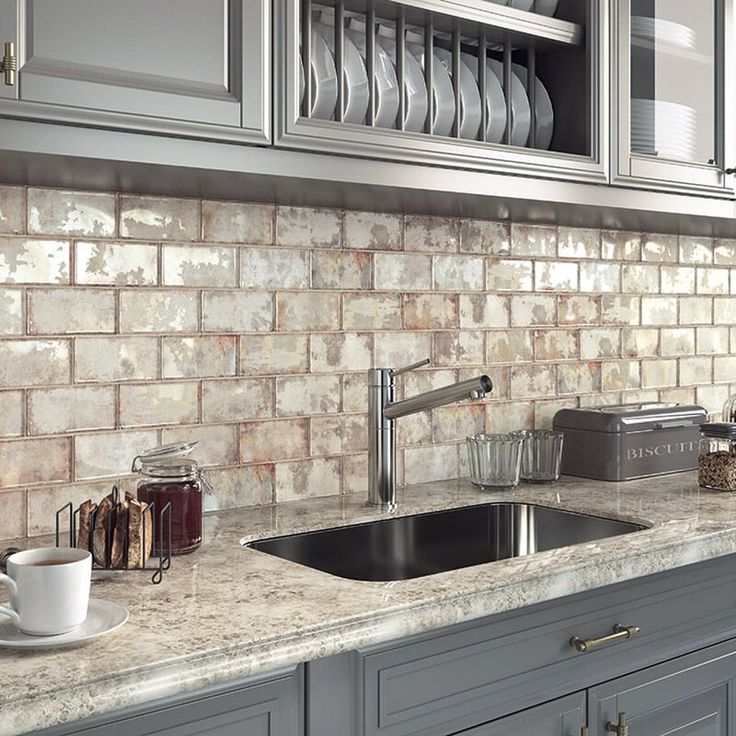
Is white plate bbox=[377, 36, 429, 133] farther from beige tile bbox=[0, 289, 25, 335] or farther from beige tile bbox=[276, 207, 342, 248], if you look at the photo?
beige tile bbox=[0, 289, 25, 335]

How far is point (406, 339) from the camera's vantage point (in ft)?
7.34

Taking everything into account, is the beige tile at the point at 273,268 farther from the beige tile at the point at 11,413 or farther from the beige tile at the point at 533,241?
the beige tile at the point at 533,241

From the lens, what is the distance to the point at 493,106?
1980 mm

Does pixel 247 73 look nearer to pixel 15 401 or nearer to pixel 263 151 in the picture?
pixel 263 151

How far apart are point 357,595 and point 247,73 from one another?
31.7 inches

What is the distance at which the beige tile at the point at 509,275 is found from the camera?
94.0 inches

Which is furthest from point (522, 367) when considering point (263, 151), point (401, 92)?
point (263, 151)

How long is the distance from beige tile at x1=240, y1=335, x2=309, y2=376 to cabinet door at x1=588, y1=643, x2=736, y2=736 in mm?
875

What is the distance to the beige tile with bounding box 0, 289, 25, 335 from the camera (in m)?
1.68

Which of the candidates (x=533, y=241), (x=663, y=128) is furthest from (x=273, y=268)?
(x=663, y=128)

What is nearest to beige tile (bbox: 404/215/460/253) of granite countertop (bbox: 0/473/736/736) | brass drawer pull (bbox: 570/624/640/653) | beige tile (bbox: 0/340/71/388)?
granite countertop (bbox: 0/473/736/736)

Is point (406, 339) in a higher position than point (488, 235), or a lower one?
lower

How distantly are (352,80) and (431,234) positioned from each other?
0.58m

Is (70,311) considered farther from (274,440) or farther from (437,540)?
(437,540)
